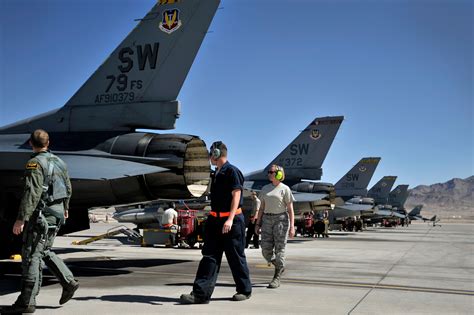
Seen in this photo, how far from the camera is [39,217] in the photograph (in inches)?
200

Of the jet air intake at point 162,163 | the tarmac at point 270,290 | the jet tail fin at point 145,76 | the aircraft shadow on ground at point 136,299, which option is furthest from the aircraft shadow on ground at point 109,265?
the jet tail fin at point 145,76

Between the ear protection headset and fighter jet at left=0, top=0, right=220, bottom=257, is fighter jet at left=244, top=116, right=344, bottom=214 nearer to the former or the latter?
fighter jet at left=0, top=0, right=220, bottom=257

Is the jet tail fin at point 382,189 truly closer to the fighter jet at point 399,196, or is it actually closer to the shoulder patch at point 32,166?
the fighter jet at point 399,196

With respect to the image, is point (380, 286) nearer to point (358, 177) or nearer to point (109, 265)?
point (109, 265)

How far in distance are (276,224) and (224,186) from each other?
4.44 feet

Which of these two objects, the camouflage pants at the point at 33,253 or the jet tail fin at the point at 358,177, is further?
the jet tail fin at the point at 358,177

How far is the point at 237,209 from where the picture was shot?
609 cm

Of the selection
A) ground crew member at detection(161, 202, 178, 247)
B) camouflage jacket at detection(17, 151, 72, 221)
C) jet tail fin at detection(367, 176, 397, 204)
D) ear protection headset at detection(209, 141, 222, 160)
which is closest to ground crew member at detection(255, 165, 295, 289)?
ear protection headset at detection(209, 141, 222, 160)

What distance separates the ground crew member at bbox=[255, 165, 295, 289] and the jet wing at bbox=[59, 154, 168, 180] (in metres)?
1.60

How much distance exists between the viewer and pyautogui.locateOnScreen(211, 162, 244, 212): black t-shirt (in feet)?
20.0

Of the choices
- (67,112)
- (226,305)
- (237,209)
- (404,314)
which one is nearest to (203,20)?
(67,112)

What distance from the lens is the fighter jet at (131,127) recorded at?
24.6 feet

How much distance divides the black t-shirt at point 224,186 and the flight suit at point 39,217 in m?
1.74

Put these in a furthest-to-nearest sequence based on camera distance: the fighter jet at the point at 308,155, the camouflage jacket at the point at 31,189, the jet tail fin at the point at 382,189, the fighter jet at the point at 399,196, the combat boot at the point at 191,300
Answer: the fighter jet at the point at 399,196 < the jet tail fin at the point at 382,189 < the fighter jet at the point at 308,155 < the combat boot at the point at 191,300 < the camouflage jacket at the point at 31,189
